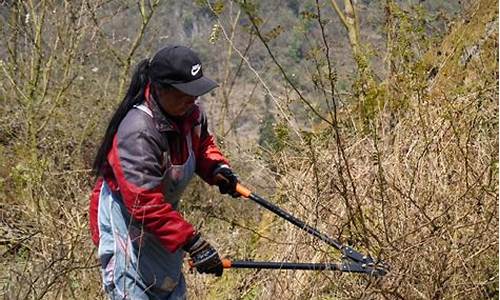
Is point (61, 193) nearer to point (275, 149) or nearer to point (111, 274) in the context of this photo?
point (275, 149)

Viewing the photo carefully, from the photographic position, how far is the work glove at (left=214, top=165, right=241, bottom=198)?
142 inches

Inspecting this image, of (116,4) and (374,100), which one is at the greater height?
(116,4)

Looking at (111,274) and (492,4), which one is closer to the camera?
(111,274)

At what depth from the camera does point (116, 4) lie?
→ 27.5ft

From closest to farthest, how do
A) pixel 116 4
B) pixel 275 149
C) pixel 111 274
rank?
pixel 111 274, pixel 275 149, pixel 116 4

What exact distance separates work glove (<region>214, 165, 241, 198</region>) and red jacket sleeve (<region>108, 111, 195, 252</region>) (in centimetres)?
61

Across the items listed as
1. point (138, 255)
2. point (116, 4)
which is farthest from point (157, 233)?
point (116, 4)

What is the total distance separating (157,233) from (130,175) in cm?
26

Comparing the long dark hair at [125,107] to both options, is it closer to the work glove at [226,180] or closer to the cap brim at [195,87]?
the cap brim at [195,87]

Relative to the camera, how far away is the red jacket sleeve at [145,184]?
9.62 feet

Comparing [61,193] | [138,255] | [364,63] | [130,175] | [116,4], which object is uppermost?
[116,4]

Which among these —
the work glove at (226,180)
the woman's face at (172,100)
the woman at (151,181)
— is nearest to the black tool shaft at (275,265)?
the woman at (151,181)

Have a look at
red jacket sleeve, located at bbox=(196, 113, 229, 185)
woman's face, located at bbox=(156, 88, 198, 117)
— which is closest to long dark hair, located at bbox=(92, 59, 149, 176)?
woman's face, located at bbox=(156, 88, 198, 117)

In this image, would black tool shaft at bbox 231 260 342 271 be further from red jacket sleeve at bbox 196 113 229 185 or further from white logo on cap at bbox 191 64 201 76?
white logo on cap at bbox 191 64 201 76
